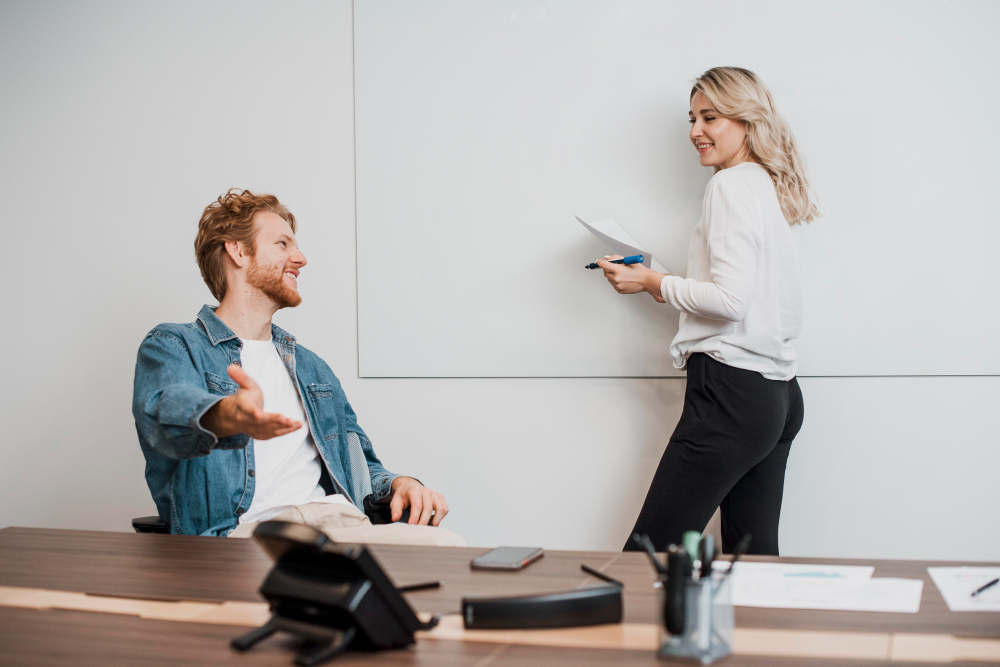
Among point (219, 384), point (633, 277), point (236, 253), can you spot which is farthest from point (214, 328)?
point (633, 277)

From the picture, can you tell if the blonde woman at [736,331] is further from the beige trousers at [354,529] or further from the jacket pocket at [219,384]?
the jacket pocket at [219,384]

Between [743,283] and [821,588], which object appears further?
[743,283]

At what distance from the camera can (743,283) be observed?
1961mm

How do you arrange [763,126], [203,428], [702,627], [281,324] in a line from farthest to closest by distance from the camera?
[281,324]
[763,126]
[203,428]
[702,627]

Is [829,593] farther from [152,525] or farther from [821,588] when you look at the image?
[152,525]

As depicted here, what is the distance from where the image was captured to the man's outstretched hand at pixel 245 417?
114 centimetres

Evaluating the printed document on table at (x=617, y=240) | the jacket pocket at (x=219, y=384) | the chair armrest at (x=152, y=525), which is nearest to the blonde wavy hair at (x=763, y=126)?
the printed document on table at (x=617, y=240)

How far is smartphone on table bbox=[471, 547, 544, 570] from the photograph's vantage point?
1.15m

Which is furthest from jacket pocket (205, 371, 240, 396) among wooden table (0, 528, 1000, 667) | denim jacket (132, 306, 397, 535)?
wooden table (0, 528, 1000, 667)

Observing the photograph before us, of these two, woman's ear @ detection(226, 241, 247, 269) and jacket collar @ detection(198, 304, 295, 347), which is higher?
woman's ear @ detection(226, 241, 247, 269)

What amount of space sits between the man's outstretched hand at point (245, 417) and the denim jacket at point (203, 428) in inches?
0.9

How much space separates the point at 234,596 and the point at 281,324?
71.2 inches

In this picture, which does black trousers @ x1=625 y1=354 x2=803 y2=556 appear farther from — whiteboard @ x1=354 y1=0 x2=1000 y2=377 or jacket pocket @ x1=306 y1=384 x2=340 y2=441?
jacket pocket @ x1=306 y1=384 x2=340 y2=441

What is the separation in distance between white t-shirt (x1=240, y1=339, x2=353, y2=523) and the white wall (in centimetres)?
73
